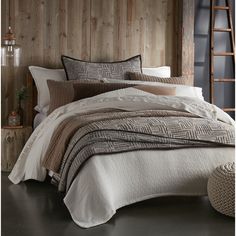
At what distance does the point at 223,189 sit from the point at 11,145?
2.28 meters

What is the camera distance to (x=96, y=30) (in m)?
5.07

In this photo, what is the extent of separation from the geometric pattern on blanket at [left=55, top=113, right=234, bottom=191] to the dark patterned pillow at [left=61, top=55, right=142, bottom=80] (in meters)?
1.56

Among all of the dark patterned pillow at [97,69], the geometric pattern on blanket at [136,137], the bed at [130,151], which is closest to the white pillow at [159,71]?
the dark patterned pillow at [97,69]

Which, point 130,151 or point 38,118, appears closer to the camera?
point 130,151

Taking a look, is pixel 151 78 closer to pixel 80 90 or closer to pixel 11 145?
pixel 80 90

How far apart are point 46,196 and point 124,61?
210 centimetres

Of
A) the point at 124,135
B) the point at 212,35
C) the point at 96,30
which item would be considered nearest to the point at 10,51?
the point at 96,30

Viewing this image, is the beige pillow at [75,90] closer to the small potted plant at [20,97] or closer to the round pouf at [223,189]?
the small potted plant at [20,97]

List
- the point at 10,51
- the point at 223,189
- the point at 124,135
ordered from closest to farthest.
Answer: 1. the point at 223,189
2. the point at 124,135
3. the point at 10,51

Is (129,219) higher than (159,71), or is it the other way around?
(159,71)

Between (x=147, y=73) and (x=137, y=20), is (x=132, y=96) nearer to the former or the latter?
(x=147, y=73)

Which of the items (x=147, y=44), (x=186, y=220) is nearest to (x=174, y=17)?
(x=147, y=44)

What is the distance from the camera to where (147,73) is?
4.94 meters

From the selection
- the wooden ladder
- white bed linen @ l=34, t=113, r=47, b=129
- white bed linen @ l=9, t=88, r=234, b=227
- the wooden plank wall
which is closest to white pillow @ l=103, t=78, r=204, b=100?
white bed linen @ l=9, t=88, r=234, b=227
